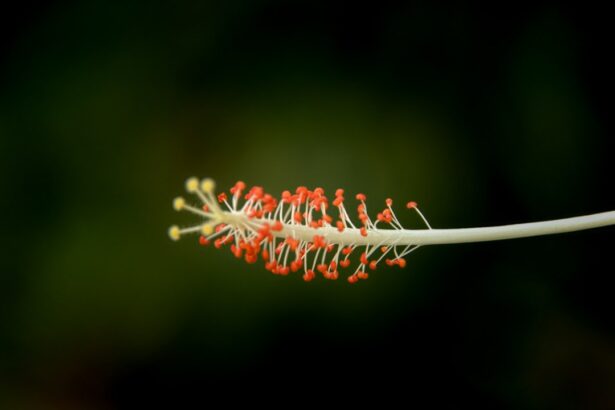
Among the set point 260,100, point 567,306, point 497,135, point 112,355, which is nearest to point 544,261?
point 567,306

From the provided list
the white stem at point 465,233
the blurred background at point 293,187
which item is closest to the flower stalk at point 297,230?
the white stem at point 465,233

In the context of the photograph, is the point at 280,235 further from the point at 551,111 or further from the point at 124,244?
the point at 551,111

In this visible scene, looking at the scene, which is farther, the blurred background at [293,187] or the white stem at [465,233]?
the blurred background at [293,187]

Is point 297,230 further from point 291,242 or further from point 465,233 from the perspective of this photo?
point 465,233

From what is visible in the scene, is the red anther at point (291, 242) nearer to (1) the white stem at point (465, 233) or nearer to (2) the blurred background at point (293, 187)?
(1) the white stem at point (465, 233)

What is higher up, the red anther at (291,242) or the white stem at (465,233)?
the red anther at (291,242)

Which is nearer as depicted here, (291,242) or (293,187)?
(291,242)

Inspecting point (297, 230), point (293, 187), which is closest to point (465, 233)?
point (297, 230)

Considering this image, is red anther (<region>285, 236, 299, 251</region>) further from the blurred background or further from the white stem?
the blurred background

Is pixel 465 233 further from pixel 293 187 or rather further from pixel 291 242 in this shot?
Answer: pixel 293 187

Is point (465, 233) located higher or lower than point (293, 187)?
lower
